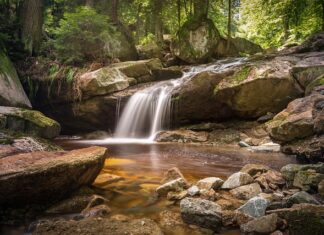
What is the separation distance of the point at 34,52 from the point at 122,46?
3.78m

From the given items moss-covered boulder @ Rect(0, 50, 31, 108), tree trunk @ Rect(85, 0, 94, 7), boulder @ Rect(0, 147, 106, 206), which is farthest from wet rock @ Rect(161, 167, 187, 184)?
tree trunk @ Rect(85, 0, 94, 7)

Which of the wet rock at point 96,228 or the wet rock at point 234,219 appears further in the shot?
the wet rock at point 234,219

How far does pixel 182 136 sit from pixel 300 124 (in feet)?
16.5

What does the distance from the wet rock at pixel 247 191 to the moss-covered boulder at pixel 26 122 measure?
6.31 metres

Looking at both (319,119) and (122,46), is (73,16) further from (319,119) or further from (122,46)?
(319,119)

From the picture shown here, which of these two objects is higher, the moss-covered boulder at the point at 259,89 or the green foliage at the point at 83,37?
the green foliage at the point at 83,37

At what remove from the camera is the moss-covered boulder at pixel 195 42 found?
52.2 ft

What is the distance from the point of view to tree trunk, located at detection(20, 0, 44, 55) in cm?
1370

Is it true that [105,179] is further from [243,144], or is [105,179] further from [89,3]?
[89,3]

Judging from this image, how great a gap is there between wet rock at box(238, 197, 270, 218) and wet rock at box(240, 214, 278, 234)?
1.04ft

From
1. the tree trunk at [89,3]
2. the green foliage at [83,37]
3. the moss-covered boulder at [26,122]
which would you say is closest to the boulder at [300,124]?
the moss-covered boulder at [26,122]

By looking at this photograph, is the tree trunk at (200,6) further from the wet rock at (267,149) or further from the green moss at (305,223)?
the green moss at (305,223)

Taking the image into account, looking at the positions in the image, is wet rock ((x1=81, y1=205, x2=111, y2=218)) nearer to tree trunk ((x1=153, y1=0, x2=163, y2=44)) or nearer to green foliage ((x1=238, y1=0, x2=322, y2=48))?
tree trunk ((x1=153, y1=0, x2=163, y2=44))

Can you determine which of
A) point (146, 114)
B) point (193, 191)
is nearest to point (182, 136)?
point (146, 114)
